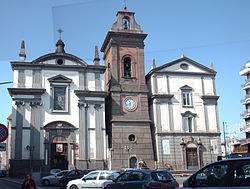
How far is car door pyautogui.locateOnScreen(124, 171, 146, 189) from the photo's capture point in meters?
13.8

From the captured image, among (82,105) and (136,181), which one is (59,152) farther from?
(136,181)

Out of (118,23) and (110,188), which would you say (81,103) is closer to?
(118,23)

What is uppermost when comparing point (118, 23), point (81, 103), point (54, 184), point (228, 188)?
point (118, 23)

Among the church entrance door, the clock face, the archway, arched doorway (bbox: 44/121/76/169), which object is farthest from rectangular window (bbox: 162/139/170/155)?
arched doorway (bbox: 44/121/76/169)

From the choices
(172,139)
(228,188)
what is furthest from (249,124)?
(228,188)

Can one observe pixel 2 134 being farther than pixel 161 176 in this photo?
No

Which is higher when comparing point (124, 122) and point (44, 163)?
point (124, 122)

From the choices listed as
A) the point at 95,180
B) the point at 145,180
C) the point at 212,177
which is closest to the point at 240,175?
the point at 212,177

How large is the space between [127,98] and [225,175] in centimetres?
3011

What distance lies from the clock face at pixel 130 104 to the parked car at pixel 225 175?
28994 millimetres

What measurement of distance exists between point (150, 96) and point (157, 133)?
4718mm

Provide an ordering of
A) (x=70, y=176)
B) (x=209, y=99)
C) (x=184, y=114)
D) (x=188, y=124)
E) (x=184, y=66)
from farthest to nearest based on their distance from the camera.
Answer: (x=184, y=66) → (x=209, y=99) → (x=188, y=124) → (x=184, y=114) → (x=70, y=176)

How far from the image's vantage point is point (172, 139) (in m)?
38.2

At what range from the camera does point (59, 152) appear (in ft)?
114
